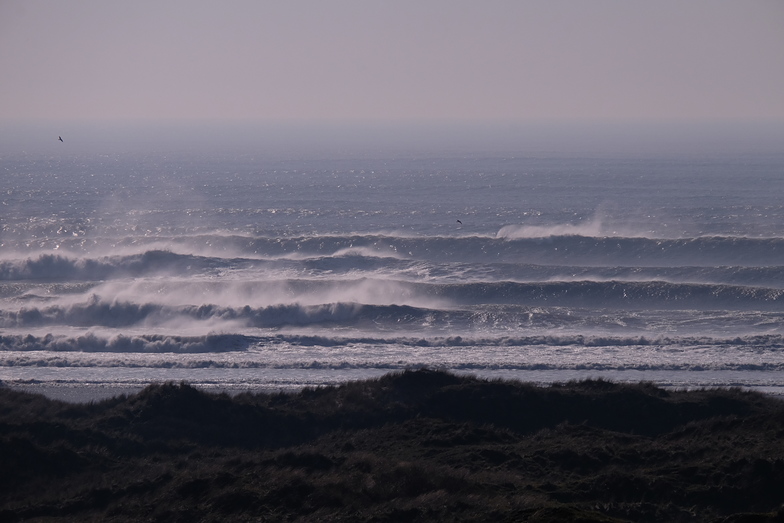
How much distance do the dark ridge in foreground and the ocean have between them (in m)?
3.78

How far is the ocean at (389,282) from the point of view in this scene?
70.3 feet

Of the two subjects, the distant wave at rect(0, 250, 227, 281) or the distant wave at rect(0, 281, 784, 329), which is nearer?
the distant wave at rect(0, 281, 784, 329)

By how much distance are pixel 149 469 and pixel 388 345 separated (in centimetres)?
1117

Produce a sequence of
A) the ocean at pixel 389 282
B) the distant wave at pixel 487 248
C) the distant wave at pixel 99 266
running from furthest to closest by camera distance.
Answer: the distant wave at pixel 487 248 < the distant wave at pixel 99 266 < the ocean at pixel 389 282

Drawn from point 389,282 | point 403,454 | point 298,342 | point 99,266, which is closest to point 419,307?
point 389,282

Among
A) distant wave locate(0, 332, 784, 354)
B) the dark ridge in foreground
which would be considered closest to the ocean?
distant wave locate(0, 332, 784, 354)

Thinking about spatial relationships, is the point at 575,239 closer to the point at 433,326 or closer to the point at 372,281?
the point at 372,281

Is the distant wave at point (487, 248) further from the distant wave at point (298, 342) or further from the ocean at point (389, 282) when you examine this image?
the distant wave at point (298, 342)

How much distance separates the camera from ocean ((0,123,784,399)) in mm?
21422

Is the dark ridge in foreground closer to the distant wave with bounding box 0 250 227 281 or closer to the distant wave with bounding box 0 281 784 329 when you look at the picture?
the distant wave with bounding box 0 281 784 329

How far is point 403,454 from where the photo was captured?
1336 cm

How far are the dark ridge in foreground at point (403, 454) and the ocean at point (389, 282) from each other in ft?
12.4

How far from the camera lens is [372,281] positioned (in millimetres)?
31281

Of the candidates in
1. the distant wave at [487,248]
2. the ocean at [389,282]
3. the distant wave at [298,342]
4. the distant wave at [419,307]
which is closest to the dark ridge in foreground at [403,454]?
the ocean at [389,282]
